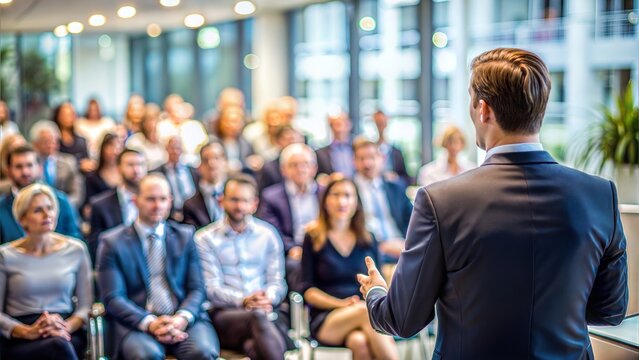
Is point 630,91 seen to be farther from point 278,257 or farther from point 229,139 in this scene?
point 229,139

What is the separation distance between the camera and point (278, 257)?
4.31 metres

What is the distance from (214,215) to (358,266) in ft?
4.24

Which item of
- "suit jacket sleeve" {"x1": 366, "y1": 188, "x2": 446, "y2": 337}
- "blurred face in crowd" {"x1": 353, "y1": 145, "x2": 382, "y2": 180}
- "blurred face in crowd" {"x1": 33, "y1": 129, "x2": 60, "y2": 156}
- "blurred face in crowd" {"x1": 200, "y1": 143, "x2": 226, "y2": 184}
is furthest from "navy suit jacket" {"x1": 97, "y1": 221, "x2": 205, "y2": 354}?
"blurred face in crowd" {"x1": 33, "y1": 129, "x2": 60, "y2": 156}

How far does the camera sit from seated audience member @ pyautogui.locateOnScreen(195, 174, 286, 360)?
4.05m

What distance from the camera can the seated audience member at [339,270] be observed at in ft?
12.8

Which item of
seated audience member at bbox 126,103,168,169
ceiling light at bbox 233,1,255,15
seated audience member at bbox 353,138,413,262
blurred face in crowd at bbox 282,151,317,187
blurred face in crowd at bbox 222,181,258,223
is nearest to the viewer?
blurred face in crowd at bbox 222,181,258,223

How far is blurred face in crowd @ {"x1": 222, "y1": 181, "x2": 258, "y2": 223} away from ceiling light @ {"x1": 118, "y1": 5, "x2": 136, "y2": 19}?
235 centimetres

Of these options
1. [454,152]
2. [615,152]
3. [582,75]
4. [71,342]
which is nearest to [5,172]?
[71,342]

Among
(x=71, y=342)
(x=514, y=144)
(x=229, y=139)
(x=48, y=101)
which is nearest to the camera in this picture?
(x=514, y=144)

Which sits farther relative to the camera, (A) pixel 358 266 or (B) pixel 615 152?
(B) pixel 615 152

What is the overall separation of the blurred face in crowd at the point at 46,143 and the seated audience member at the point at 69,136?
109 centimetres

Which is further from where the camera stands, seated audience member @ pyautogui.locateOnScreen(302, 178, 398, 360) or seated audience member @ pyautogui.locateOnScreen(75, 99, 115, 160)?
seated audience member @ pyautogui.locateOnScreen(75, 99, 115, 160)

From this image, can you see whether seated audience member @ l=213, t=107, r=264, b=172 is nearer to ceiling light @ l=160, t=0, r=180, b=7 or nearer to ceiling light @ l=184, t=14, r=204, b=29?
ceiling light @ l=184, t=14, r=204, b=29

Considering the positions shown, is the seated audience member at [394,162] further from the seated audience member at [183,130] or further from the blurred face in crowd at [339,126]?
the seated audience member at [183,130]
